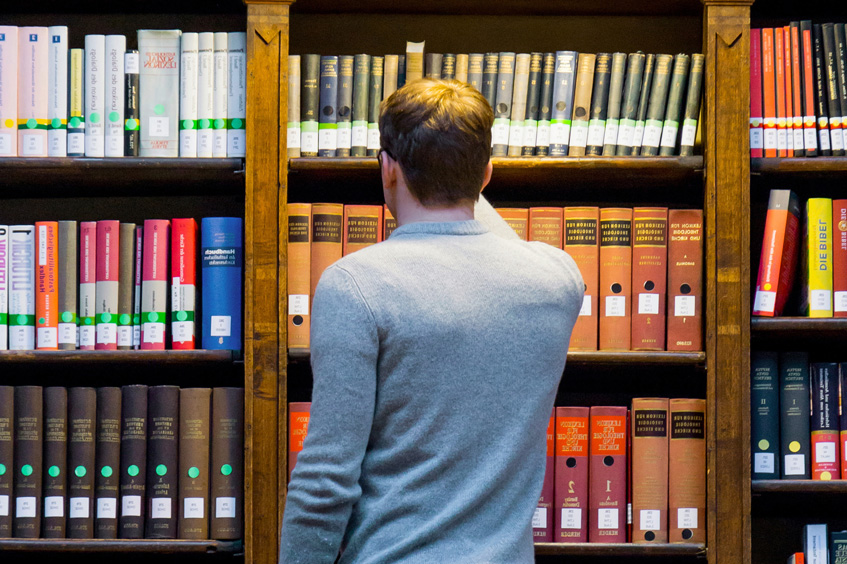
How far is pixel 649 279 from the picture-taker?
5.91ft

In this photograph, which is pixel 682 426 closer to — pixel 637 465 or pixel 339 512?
pixel 637 465

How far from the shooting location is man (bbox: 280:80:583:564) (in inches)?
39.7

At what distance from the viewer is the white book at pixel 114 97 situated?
1829 mm

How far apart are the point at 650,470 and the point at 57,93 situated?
151 cm

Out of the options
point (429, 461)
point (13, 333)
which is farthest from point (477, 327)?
point (13, 333)

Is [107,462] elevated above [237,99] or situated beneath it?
situated beneath

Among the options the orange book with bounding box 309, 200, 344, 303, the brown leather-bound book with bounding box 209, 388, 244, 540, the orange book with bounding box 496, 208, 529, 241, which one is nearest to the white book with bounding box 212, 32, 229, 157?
the orange book with bounding box 309, 200, 344, 303

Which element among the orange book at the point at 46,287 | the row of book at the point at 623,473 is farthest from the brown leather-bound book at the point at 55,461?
the row of book at the point at 623,473

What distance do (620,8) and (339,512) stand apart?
1.53 m

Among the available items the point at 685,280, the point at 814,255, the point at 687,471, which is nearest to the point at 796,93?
the point at 814,255

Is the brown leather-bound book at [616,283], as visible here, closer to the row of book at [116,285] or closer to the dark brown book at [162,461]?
the row of book at [116,285]

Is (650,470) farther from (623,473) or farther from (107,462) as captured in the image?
(107,462)

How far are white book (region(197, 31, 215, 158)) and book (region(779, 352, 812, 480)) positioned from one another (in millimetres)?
1327

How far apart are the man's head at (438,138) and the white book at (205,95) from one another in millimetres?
827
